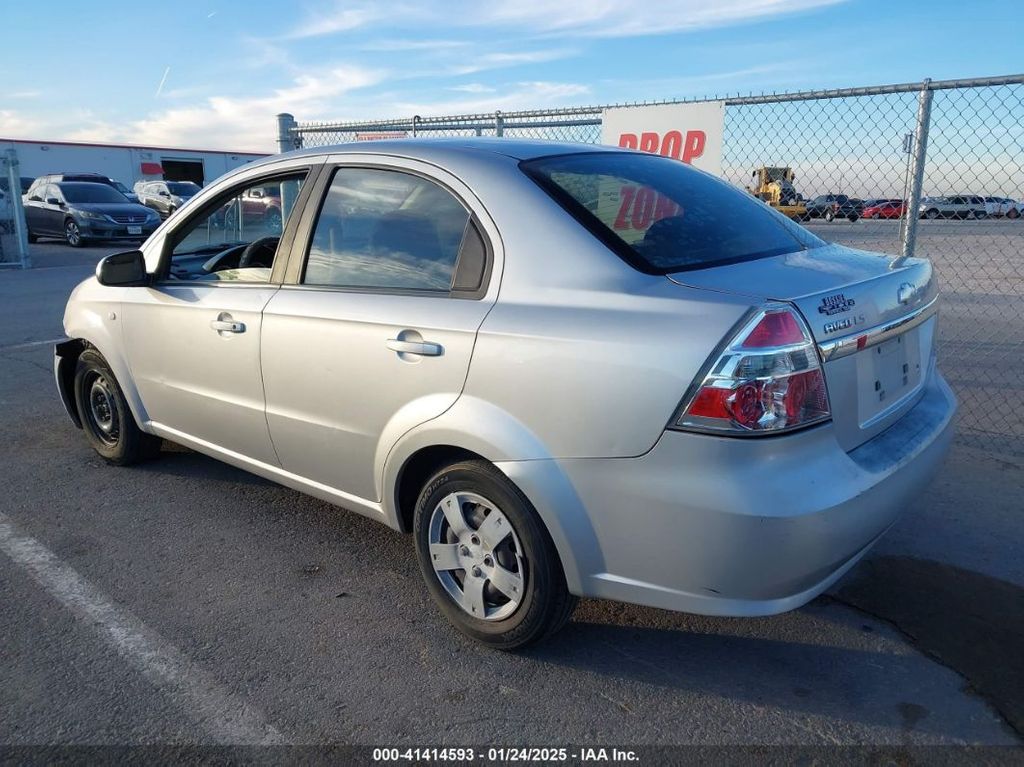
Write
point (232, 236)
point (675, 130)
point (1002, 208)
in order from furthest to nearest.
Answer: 1. point (1002, 208)
2. point (675, 130)
3. point (232, 236)

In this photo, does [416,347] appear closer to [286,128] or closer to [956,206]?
[956,206]

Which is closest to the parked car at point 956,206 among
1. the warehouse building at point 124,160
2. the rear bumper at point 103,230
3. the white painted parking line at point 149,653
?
the white painted parking line at point 149,653

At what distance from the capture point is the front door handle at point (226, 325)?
354cm

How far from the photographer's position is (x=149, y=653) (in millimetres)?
2855

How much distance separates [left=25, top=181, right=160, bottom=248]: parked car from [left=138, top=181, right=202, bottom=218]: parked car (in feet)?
20.4

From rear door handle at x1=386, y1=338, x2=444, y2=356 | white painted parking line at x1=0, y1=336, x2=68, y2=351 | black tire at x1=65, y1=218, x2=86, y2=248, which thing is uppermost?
rear door handle at x1=386, y1=338, x2=444, y2=356

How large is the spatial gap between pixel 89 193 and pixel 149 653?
20515 millimetres

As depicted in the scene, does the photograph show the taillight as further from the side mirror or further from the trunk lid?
the side mirror

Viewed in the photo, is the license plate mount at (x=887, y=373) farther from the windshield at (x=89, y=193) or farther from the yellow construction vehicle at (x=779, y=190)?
the windshield at (x=89, y=193)

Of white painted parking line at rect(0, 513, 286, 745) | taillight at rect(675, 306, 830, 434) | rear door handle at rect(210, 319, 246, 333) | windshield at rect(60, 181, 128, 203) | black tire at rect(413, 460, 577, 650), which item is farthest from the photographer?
windshield at rect(60, 181, 128, 203)

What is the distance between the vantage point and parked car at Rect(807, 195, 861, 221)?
5887 mm

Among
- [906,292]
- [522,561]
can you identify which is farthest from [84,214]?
[906,292]

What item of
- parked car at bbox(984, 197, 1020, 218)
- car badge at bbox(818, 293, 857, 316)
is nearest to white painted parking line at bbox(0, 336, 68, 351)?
car badge at bbox(818, 293, 857, 316)

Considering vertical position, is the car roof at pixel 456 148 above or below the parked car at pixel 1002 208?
above
